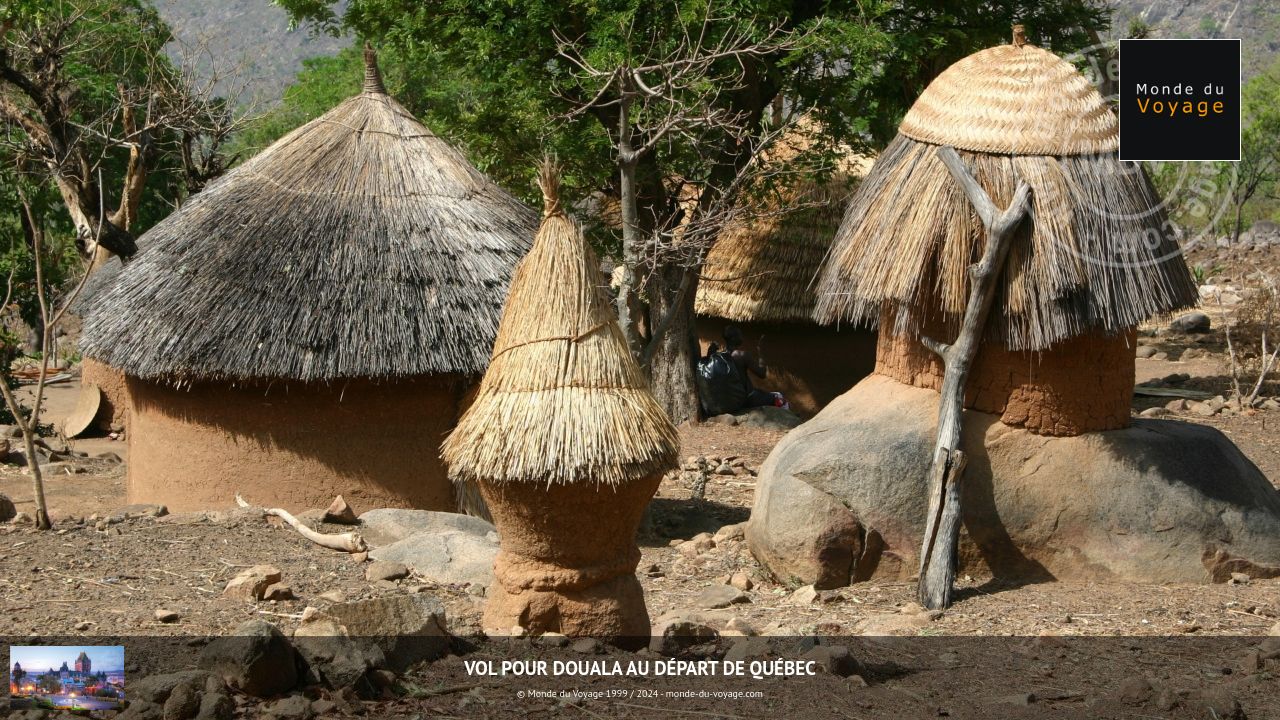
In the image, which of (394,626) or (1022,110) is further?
(1022,110)

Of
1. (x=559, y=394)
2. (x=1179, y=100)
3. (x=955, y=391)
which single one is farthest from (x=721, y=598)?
(x=1179, y=100)

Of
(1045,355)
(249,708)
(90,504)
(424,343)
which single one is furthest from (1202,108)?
(90,504)

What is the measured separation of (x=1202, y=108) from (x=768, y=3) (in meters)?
3.85

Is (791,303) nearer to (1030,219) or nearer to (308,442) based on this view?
(308,442)

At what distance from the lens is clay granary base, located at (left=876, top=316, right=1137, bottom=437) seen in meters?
7.26

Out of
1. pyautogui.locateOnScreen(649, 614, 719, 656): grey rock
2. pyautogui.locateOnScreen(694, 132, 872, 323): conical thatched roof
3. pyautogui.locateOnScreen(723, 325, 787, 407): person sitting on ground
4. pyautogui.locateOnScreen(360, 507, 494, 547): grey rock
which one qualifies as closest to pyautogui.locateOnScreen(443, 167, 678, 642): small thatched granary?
pyautogui.locateOnScreen(649, 614, 719, 656): grey rock

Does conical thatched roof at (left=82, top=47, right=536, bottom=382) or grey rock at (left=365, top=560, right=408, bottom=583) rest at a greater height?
conical thatched roof at (left=82, top=47, right=536, bottom=382)

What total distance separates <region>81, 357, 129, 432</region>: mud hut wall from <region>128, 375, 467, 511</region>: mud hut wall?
235 inches

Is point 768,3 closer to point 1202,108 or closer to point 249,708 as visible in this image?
point 1202,108

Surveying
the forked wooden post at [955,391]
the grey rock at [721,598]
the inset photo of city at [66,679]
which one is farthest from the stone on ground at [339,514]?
the forked wooden post at [955,391]

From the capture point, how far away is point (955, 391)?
7203 mm

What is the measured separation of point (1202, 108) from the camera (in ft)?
25.5

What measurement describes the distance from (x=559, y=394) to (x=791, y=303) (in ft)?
30.4

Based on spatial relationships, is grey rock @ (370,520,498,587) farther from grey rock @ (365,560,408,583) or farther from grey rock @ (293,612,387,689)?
grey rock @ (293,612,387,689)
